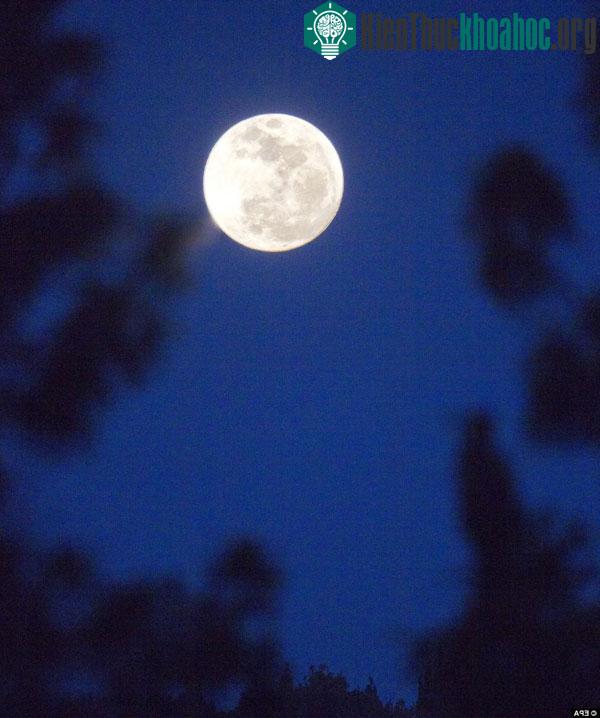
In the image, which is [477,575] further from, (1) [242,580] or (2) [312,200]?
(2) [312,200]

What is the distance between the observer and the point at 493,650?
236 inches

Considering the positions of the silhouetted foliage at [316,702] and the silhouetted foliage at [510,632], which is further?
the silhouetted foliage at [316,702]

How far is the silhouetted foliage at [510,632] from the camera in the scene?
5539 mm

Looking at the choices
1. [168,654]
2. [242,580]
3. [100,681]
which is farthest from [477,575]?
[100,681]

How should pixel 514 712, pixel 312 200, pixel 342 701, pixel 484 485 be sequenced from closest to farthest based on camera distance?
pixel 514 712 < pixel 484 485 < pixel 312 200 < pixel 342 701

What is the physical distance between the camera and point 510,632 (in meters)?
5.89

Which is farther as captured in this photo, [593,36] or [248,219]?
[248,219]

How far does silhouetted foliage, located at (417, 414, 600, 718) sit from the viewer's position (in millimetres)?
5539

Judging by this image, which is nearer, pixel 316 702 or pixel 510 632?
pixel 510 632

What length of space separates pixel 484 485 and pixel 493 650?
124 cm

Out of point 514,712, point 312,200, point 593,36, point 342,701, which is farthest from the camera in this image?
point 342,701

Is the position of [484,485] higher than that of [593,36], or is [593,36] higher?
[593,36]

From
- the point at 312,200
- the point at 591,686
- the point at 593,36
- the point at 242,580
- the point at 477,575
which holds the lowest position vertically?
the point at 591,686

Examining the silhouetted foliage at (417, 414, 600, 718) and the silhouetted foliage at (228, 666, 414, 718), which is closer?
the silhouetted foliage at (417, 414, 600, 718)
